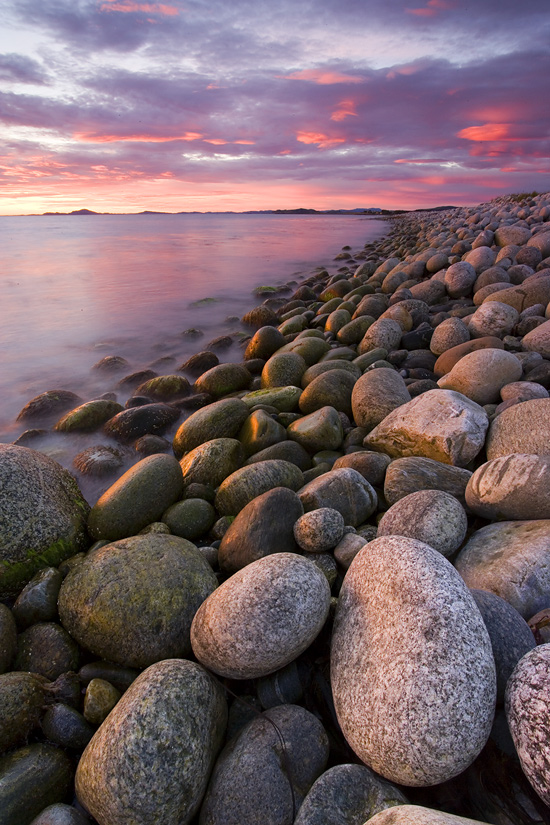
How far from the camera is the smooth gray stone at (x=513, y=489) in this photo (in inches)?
92.7

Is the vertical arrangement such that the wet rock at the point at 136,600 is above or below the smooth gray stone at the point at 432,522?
below

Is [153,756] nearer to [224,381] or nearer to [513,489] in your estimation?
[513,489]

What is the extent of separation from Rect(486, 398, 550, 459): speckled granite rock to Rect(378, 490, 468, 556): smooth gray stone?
884 mm

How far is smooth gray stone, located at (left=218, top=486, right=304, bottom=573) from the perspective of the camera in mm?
2496

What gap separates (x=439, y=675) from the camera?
1.47 metres

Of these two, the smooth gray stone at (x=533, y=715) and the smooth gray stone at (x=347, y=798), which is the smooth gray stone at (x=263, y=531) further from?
the smooth gray stone at (x=533, y=715)

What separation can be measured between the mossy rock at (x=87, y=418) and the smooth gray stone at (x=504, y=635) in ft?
15.3

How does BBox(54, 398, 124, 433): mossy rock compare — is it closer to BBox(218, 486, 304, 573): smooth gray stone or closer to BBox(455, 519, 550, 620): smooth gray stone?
BBox(218, 486, 304, 573): smooth gray stone

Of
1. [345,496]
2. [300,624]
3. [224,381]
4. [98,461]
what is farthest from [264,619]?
[224,381]

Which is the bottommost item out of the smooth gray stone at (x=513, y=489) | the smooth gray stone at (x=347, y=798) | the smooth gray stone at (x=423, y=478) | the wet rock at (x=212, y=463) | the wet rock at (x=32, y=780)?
the wet rock at (x=32, y=780)

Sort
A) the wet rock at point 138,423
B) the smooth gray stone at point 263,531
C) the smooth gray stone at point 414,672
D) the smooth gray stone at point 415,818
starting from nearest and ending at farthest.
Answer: the smooth gray stone at point 415,818, the smooth gray stone at point 414,672, the smooth gray stone at point 263,531, the wet rock at point 138,423

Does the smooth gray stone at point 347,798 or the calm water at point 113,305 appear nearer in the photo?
the smooth gray stone at point 347,798

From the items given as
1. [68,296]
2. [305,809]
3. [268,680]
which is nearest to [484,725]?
[305,809]

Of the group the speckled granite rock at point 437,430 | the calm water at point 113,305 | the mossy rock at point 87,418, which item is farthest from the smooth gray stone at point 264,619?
the calm water at point 113,305
